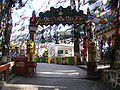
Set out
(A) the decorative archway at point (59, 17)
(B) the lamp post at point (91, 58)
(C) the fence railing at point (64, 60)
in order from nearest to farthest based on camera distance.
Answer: (B) the lamp post at point (91, 58) → (A) the decorative archway at point (59, 17) → (C) the fence railing at point (64, 60)

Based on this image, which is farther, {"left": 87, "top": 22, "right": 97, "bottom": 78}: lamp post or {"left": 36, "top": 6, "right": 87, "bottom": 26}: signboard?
{"left": 36, "top": 6, "right": 87, "bottom": 26}: signboard

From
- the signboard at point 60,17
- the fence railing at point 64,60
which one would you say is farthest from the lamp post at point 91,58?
the fence railing at point 64,60

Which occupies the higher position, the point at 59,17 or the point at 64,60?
the point at 59,17

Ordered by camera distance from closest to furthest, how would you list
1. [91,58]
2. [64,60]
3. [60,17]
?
1. [91,58]
2. [60,17]
3. [64,60]

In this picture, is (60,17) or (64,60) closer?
(60,17)

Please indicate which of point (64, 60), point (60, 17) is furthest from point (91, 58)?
point (64, 60)

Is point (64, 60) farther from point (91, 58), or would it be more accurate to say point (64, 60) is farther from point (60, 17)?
point (91, 58)

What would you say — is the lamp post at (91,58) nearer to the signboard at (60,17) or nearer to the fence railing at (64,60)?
the signboard at (60,17)

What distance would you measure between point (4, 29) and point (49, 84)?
18.2 feet

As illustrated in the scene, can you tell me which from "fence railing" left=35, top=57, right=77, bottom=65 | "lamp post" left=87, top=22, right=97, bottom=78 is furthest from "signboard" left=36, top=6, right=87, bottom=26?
"fence railing" left=35, top=57, right=77, bottom=65

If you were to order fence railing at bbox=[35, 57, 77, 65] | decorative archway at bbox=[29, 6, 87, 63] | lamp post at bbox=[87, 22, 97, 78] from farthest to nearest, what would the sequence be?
fence railing at bbox=[35, 57, 77, 65], decorative archway at bbox=[29, 6, 87, 63], lamp post at bbox=[87, 22, 97, 78]

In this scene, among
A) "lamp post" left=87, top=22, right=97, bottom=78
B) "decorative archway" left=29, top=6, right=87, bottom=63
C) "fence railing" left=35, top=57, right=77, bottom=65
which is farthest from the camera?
"fence railing" left=35, top=57, right=77, bottom=65

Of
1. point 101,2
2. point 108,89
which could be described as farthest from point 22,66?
point 101,2

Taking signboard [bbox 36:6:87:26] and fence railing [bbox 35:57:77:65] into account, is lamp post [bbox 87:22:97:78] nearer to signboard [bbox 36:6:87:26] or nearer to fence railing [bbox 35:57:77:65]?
signboard [bbox 36:6:87:26]
